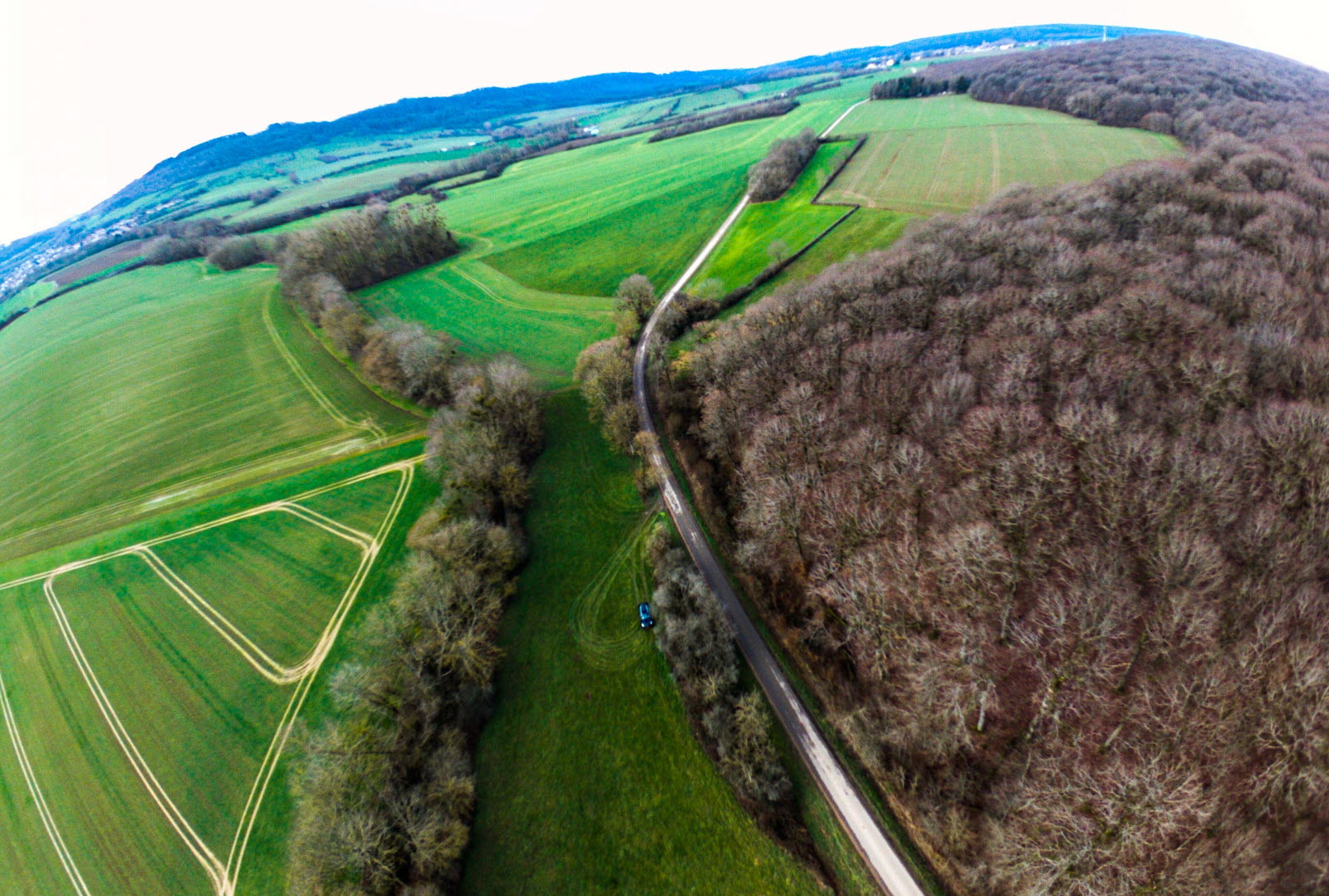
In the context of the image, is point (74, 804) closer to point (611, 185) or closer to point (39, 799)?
point (39, 799)

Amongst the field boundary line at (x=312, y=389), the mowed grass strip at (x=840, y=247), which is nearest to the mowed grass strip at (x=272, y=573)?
the field boundary line at (x=312, y=389)

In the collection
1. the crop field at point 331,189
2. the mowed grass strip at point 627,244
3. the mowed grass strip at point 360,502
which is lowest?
Answer: the mowed grass strip at point 360,502

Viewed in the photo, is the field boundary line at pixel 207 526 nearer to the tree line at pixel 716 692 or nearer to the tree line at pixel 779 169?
the tree line at pixel 716 692

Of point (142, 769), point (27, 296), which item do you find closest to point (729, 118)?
point (142, 769)

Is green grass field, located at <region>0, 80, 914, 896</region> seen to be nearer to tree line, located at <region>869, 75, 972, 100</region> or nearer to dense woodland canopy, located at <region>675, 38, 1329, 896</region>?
dense woodland canopy, located at <region>675, 38, 1329, 896</region>

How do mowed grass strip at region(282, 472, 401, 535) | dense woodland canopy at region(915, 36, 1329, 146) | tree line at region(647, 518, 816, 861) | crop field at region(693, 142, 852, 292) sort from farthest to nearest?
dense woodland canopy at region(915, 36, 1329, 146)
crop field at region(693, 142, 852, 292)
mowed grass strip at region(282, 472, 401, 535)
tree line at region(647, 518, 816, 861)

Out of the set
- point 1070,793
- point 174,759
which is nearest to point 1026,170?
point 1070,793

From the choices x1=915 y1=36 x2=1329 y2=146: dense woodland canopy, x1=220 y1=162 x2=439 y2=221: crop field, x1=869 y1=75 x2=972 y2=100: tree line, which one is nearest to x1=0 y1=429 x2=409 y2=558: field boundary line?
x1=915 y1=36 x2=1329 y2=146: dense woodland canopy
